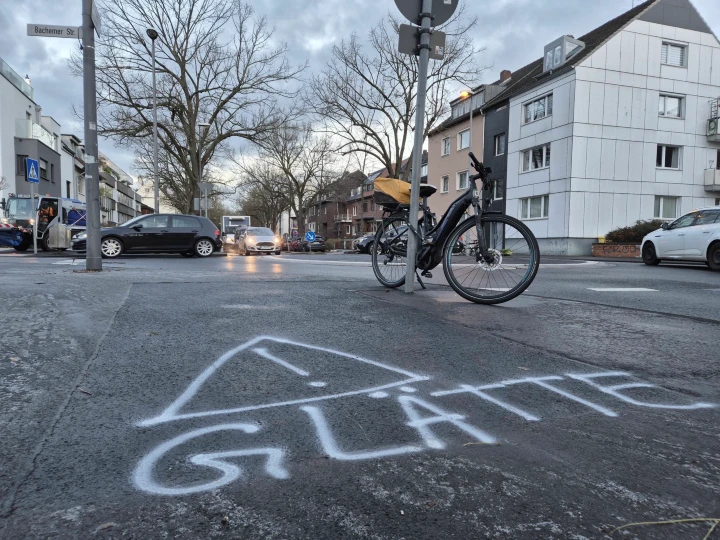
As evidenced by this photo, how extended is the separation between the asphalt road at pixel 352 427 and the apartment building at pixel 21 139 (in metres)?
35.8

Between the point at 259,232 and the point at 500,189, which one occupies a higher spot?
the point at 500,189

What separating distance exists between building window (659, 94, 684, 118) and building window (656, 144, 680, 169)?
5.52 feet

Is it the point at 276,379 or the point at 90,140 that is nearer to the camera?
the point at 276,379

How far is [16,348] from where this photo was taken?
3.14m

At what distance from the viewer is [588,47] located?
27547 mm

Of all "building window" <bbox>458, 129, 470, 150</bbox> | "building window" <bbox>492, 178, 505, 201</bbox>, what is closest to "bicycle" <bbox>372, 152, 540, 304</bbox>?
"building window" <bbox>492, 178, 505, 201</bbox>

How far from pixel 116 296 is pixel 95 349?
240 cm

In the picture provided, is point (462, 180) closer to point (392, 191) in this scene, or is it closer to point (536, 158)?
point (536, 158)

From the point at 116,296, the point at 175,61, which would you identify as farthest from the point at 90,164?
the point at 175,61

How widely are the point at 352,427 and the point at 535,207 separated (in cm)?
2984

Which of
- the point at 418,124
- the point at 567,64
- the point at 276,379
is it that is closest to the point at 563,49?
the point at 567,64

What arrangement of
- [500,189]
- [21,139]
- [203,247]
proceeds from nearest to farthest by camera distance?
1. [203,247]
2. [500,189]
3. [21,139]

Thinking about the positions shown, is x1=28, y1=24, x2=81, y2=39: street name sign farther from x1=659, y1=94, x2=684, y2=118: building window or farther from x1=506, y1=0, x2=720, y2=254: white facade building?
x1=659, y1=94, x2=684, y2=118: building window

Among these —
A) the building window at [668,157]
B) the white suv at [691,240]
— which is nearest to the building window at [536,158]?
the building window at [668,157]
